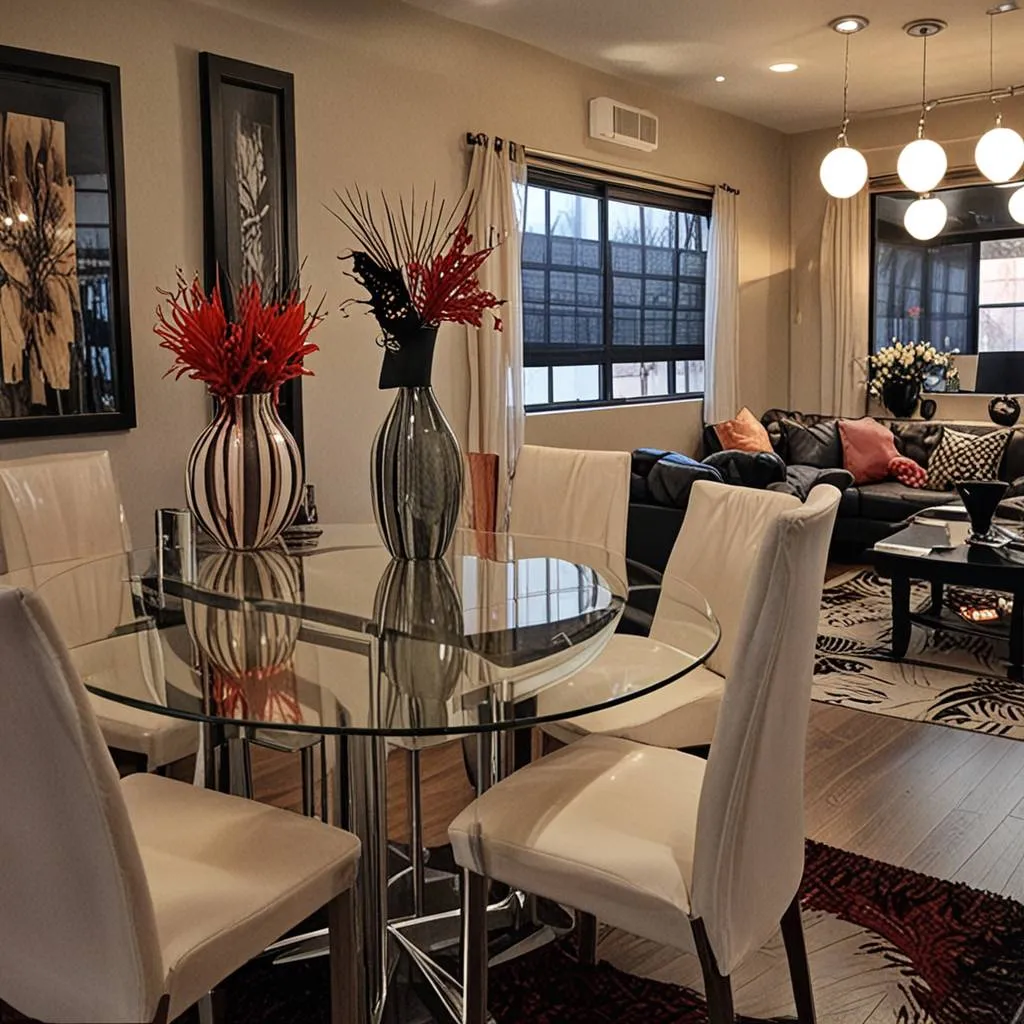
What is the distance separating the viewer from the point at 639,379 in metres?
6.69

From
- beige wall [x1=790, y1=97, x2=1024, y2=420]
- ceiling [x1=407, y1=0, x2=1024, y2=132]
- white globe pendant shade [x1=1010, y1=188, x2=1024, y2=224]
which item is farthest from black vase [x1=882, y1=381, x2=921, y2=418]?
ceiling [x1=407, y1=0, x2=1024, y2=132]

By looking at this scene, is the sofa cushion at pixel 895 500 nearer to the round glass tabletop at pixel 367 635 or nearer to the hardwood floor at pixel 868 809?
the hardwood floor at pixel 868 809

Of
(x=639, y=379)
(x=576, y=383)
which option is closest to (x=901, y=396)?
(x=639, y=379)

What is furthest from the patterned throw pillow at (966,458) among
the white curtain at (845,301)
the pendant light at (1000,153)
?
the pendant light at (1000,153)

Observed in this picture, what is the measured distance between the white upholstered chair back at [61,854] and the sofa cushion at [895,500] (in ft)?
18.0

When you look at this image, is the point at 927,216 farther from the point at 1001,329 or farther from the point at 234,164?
the point at 234,164

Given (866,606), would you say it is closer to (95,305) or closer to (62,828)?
(95,305)

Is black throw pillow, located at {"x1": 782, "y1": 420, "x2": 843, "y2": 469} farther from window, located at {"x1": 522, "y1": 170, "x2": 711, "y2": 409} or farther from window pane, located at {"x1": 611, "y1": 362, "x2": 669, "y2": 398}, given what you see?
window pane, located at {"x1": 611, "y1": 362, "x2": 669, "y2": 398}

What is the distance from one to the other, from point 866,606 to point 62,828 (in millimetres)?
4635

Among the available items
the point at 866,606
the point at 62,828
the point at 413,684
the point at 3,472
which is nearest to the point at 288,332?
the point at 3,472

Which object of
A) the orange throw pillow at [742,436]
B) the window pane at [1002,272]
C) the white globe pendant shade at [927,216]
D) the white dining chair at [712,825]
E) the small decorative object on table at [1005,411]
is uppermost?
the white globe pendant shade at [927,216]

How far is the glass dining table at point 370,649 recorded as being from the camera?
1668mm

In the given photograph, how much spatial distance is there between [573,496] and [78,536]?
1.42 metres

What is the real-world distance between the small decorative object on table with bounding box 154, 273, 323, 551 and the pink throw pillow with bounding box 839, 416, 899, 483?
15.6ft
